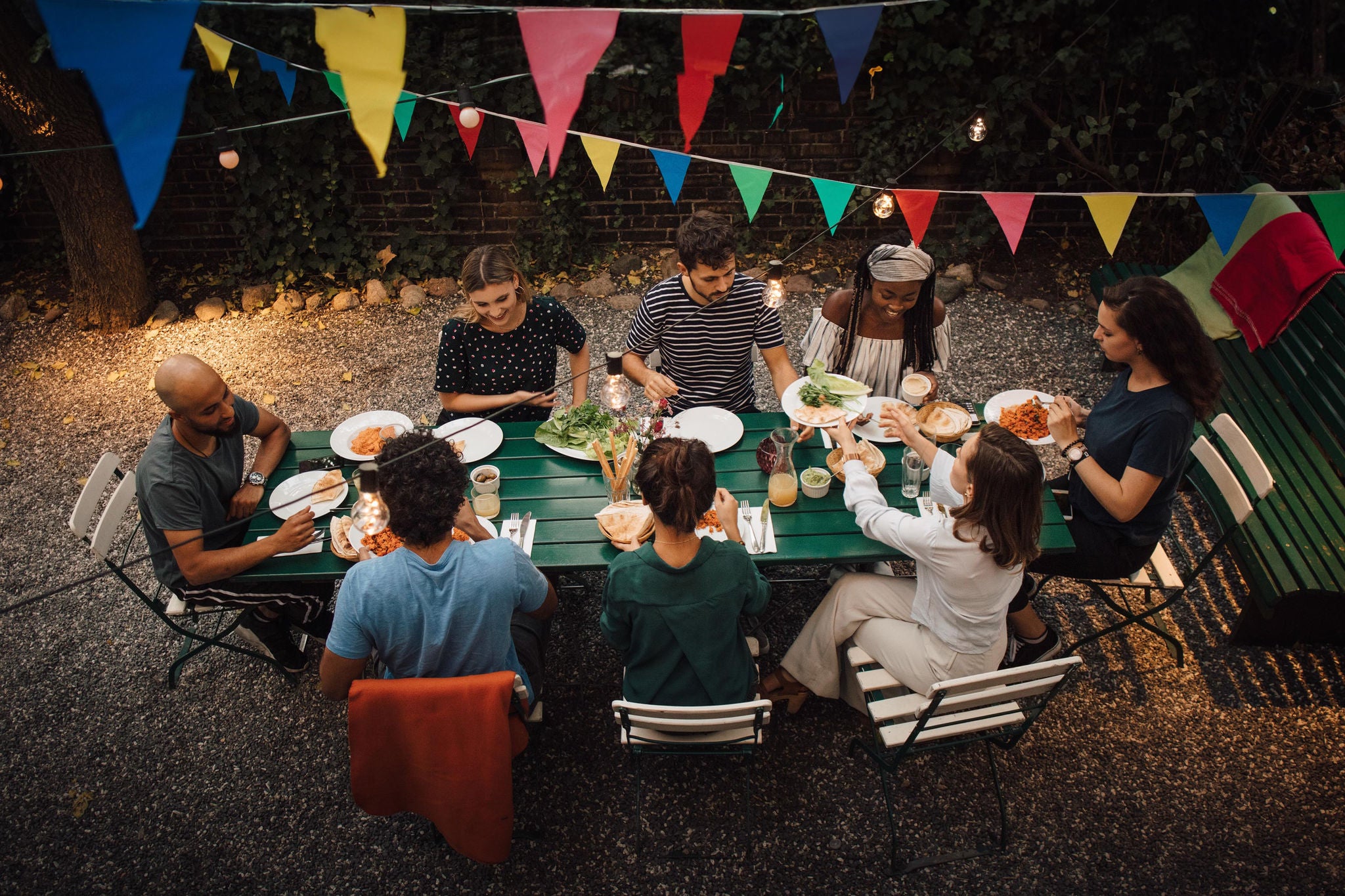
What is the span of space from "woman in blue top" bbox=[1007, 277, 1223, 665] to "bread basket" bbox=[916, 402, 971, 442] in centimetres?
34

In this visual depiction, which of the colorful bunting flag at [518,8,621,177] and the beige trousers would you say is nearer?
the colorful bunting flag at [518,8,621,177]

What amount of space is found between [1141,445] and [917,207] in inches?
60.2

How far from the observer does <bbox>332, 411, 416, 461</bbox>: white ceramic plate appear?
3357 millimetres

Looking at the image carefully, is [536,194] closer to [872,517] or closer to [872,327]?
[872,327]

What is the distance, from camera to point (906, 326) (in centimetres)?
376

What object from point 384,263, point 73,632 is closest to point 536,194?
point 384,263

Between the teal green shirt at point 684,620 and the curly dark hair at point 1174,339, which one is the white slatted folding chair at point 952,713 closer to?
the teal green shirt at point 684,620

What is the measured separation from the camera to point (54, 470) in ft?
16.2

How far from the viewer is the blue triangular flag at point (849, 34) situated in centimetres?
281

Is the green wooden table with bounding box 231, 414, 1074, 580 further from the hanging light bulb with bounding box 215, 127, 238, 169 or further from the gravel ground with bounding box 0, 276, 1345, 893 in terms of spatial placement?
the hanging light bulb with bounding box 215, 127, 238, 169

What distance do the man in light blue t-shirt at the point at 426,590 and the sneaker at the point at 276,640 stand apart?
1.08 m

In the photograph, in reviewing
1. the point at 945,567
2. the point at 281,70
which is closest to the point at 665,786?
the point at 945,567

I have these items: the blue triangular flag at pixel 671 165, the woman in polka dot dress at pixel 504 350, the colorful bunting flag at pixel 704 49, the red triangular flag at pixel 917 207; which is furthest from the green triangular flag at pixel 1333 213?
the woman in polka dot dress at pixel 504 350

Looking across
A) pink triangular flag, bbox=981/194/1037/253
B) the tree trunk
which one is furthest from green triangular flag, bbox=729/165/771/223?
the tree trunk
